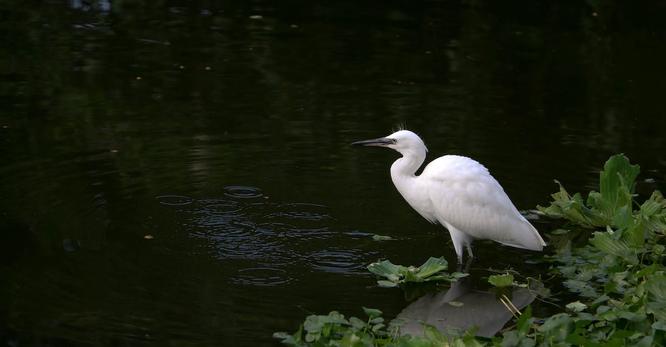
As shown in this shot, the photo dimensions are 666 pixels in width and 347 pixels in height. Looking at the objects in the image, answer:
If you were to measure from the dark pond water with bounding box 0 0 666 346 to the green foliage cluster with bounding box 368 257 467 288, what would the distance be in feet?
0.40

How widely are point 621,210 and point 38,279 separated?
3576 mm

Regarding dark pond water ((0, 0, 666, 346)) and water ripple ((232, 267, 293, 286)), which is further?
water ripple ((232, 267, 293, 286))

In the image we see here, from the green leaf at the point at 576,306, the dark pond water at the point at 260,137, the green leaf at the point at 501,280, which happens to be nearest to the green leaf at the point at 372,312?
the dark pond water at the point at 260,137

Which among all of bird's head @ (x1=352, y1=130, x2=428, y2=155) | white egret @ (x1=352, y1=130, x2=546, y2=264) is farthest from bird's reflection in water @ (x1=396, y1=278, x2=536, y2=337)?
bird's head @ (x1=352, y1=130, x2=428, y2=155)

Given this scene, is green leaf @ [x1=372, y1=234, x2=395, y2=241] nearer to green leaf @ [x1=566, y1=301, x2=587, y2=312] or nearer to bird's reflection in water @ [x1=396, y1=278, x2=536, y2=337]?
bird's reflection in water @ [x1=396, y1=278, x2=536, y2=337]

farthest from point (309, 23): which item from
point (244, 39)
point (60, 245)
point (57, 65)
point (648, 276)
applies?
point (648, 276)

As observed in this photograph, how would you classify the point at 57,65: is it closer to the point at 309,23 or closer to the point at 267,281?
the point at 309,23

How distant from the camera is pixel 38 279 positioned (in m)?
6.48

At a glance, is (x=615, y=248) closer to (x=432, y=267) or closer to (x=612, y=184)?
(x=612, y=184)

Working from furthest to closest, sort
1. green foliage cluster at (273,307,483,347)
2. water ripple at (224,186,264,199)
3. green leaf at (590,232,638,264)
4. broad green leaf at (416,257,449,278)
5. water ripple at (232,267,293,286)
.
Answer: water ripple at (224,186,264,199)
green leaf at (590,232,638,264)
broad green leaf at (416,257,449,278)
water ripple at (232,267,293,286)
green foliage cluster at (273,307,483,347)

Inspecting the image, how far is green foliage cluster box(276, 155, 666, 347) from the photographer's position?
5.60 m

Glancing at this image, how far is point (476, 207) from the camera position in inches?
287

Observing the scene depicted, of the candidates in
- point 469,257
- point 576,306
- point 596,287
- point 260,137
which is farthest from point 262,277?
point 260,137

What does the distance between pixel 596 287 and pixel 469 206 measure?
952 mm
